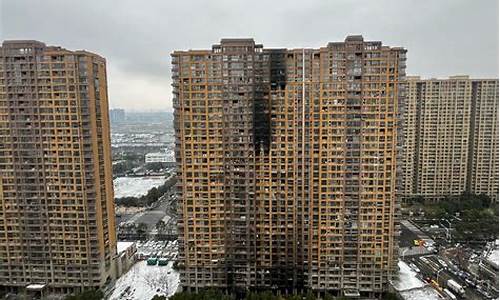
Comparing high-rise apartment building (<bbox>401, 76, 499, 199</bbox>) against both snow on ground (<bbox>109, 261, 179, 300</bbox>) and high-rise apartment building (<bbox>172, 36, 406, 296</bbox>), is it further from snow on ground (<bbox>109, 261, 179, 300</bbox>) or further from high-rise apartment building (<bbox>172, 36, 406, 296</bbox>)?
snow on ground (<bbox>109, 261, 179, 300</bbox>)

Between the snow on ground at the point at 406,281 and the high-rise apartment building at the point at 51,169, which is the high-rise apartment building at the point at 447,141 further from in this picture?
the high-rise apartment building at the point at 51,169

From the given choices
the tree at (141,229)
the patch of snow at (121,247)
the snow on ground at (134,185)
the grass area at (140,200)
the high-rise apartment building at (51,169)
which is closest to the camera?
the high-rise apartment building at (51,169)

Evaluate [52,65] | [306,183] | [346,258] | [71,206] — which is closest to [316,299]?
[346,258]

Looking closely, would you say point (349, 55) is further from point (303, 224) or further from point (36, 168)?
point (36, 168)

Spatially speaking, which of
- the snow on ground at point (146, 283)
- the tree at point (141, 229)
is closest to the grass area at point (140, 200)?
the tree at point (141, 229)

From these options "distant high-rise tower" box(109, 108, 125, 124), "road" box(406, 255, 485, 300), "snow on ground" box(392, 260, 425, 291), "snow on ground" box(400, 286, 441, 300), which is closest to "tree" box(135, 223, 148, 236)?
"snow on ground" box(392, 260, 425, 291)

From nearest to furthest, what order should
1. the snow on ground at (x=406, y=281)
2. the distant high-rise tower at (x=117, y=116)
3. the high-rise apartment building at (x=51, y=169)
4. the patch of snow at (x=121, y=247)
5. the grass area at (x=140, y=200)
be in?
the high-rise apartment building at (x=51, y=169), the snow on ground at (x=406, y=281), the patch of snow at (x=121, y=247), the grass area at (x=140, y=200), the distant high-rise tower at (x=117, y=116)
